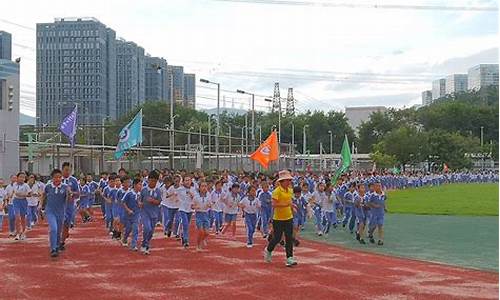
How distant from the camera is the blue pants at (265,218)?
56.3 feet

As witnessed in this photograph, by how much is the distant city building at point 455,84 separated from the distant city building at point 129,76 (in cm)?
6610

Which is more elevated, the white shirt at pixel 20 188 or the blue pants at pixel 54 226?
the white shirt at pixel 20 188

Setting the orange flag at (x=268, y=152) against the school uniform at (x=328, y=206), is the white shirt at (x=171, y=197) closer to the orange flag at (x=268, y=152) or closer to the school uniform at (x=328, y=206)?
the school uniform at (x=328, y=206)

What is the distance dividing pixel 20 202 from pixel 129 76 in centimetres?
5658

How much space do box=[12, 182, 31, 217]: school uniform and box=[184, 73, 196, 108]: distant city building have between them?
7967 cm

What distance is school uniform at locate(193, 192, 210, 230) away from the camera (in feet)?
50.7

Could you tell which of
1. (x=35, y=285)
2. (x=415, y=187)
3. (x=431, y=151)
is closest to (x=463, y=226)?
(x=35, y=285)

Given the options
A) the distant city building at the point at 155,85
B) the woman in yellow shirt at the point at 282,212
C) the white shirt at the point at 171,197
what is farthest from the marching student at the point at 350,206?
the distant city building at the point at 155,85

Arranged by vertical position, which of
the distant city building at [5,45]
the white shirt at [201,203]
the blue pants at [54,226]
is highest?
the distant city building at [5,45]

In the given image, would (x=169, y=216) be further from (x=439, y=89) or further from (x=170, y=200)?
(x=439, y=89)

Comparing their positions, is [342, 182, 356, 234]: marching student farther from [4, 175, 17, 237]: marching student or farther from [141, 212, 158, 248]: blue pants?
[4, 175, 17, 237]: marching student

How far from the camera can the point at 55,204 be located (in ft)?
44.7

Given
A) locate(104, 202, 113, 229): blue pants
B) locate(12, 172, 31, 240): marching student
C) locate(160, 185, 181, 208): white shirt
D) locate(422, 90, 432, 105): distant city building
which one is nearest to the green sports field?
locate(160, 185, 181, 208): white shirt

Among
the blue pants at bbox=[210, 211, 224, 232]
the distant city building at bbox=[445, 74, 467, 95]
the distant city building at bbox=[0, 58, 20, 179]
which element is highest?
the distant city building at bbox=[445, 74, 467, 95]
